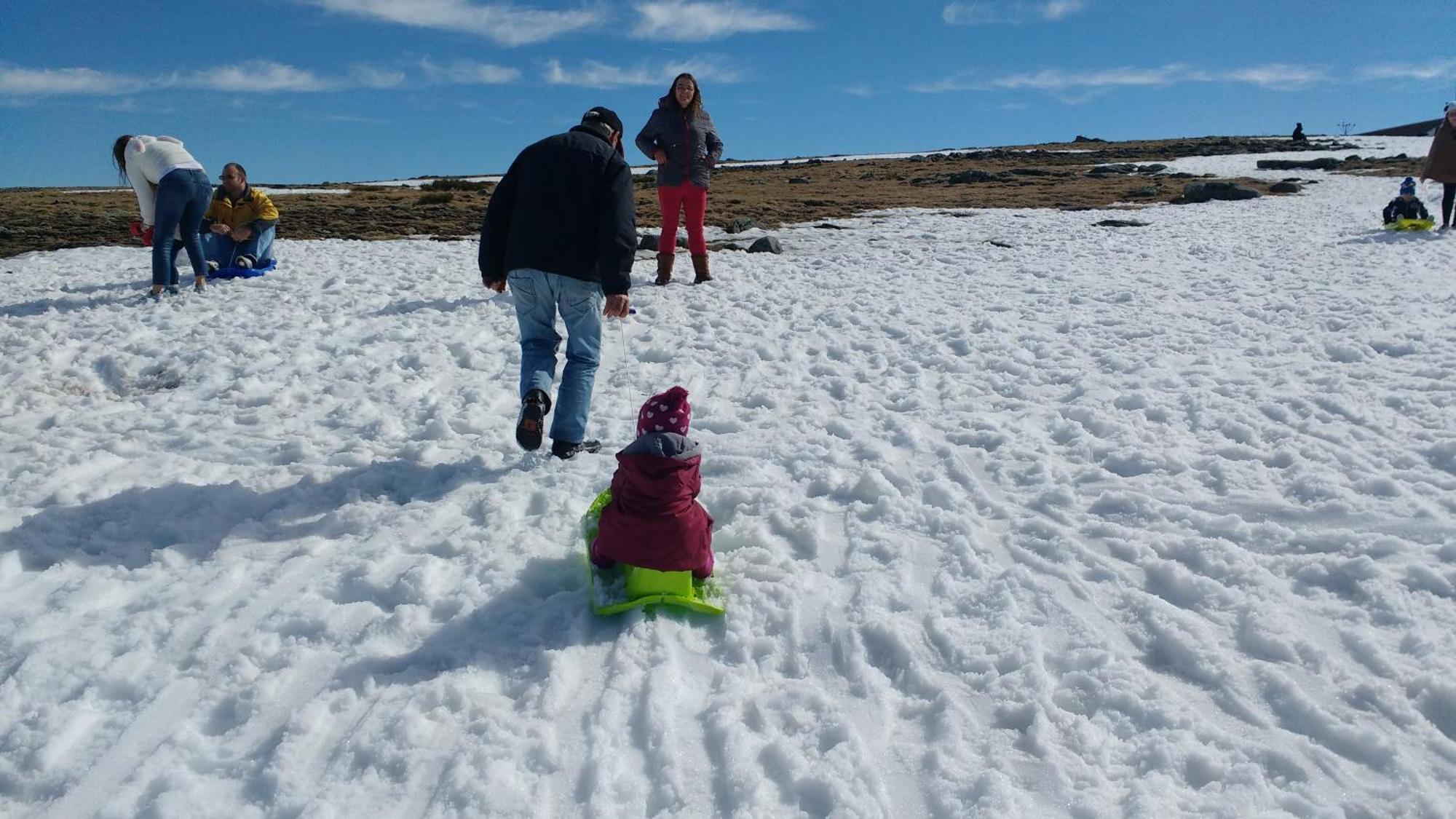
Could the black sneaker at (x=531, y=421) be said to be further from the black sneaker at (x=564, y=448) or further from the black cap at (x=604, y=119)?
the black cap at (x=604, y=119)

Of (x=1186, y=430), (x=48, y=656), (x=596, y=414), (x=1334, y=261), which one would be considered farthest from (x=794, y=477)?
(x=1334, y=261)

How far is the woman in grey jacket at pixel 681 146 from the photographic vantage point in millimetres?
9906

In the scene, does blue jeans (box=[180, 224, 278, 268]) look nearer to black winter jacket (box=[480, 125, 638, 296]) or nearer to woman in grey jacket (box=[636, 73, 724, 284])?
woman in grey jacket (box=[636, 73, 724, 284])

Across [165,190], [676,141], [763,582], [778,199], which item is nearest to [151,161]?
[165,190]

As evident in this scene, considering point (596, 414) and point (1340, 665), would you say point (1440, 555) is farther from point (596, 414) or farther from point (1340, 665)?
point (596, 414)

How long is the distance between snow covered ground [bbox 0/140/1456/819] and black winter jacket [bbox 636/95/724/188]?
3044 millimetres

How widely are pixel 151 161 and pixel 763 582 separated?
8.81m

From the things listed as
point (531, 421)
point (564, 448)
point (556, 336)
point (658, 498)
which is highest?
point (556, 336)

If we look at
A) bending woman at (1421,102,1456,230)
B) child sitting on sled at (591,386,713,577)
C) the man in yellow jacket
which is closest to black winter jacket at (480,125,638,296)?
child sitting on sled at (591,386,713,577)

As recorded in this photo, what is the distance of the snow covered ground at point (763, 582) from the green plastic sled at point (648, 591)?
83 mm

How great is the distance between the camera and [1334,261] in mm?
12008

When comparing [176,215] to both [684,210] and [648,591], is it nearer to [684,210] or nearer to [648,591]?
[684,210]

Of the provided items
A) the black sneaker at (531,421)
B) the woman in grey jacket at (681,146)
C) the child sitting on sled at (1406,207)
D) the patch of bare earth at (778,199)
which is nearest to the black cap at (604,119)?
the black sneaker at (531,421)

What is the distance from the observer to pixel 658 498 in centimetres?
351
